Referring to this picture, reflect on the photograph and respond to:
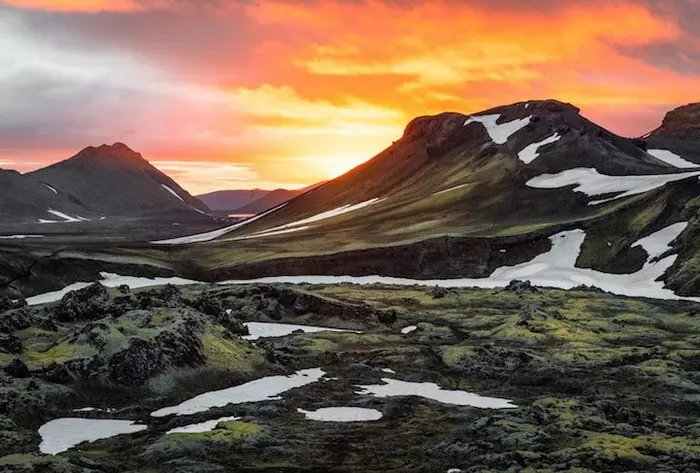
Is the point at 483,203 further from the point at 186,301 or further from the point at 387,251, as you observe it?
the point at 186,301

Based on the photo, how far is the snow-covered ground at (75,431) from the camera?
37344mm

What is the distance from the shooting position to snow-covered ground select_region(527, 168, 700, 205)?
15588 cm

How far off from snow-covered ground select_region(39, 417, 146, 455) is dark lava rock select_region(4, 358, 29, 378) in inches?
259

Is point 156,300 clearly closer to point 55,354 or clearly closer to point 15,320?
point 15,320

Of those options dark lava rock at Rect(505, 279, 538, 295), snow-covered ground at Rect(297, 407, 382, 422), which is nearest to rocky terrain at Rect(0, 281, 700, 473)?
snow-covered ground at Rect(297, 407, 382, 422)

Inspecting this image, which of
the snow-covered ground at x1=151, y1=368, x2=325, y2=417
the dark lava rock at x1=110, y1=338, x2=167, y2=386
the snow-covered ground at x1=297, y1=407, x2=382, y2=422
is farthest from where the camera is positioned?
the dark lava rock at x1=110, y1=338, x2=167, y2=386

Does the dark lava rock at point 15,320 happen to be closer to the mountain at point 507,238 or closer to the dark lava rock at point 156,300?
the dark lava rock at point 156,300

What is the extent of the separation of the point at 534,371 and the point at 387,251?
87.4 meters

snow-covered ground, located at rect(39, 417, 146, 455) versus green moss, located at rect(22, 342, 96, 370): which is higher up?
green moss, located at rect(22, 342, 96, 370)

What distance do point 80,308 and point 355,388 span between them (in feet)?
98.9

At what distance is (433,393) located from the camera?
5194cm

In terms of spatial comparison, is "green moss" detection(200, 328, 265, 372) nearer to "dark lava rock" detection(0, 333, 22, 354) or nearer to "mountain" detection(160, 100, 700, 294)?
"dark lava rock" detection(0, 333, 22, 354)

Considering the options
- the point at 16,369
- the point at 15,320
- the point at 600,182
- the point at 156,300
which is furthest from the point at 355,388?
the point at 600,182

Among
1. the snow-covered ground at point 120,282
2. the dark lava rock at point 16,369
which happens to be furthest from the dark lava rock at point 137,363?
the snow-covered ground at point 120,282
